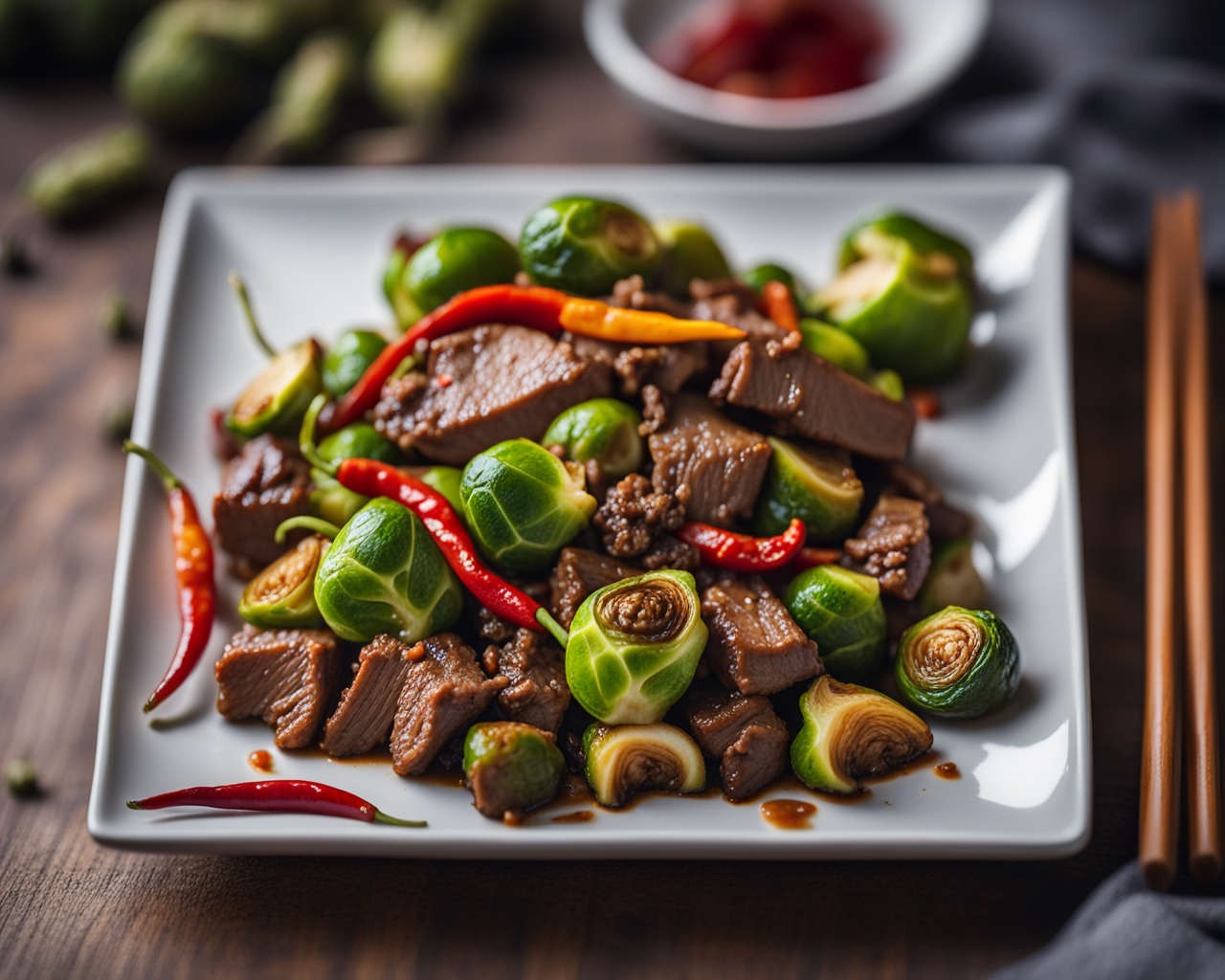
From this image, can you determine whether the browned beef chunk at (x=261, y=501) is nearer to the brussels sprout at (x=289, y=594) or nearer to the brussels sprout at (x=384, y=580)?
the brussels sprout at (x=289, y=594)

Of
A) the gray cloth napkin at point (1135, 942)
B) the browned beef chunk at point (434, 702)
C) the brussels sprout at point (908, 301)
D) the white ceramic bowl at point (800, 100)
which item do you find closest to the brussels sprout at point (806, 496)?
the brussels sprout at point (908, 301)

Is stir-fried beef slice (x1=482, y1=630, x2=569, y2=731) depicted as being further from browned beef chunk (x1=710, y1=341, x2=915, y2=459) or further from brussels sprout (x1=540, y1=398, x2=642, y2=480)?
browned beef chunk (x1=710, y1=341, x2=915, y2=459)

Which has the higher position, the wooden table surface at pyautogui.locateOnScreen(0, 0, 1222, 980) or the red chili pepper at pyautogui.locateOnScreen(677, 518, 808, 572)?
the red chili pepper at pyautogui.locateOnScreen(677, 518, 808, 572)

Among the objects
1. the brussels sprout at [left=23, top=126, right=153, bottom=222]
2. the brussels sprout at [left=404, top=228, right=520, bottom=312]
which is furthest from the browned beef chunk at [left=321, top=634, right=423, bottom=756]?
the brussels sprout at [left=23, top=126, right=153, bottom=222]

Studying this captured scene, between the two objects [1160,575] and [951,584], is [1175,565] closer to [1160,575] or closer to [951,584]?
[1160,575]

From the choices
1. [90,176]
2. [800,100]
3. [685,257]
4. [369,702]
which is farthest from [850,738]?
[90,176]

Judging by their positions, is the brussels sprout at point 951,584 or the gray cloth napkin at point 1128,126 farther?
the gray cloth napkin at point 1128,126
